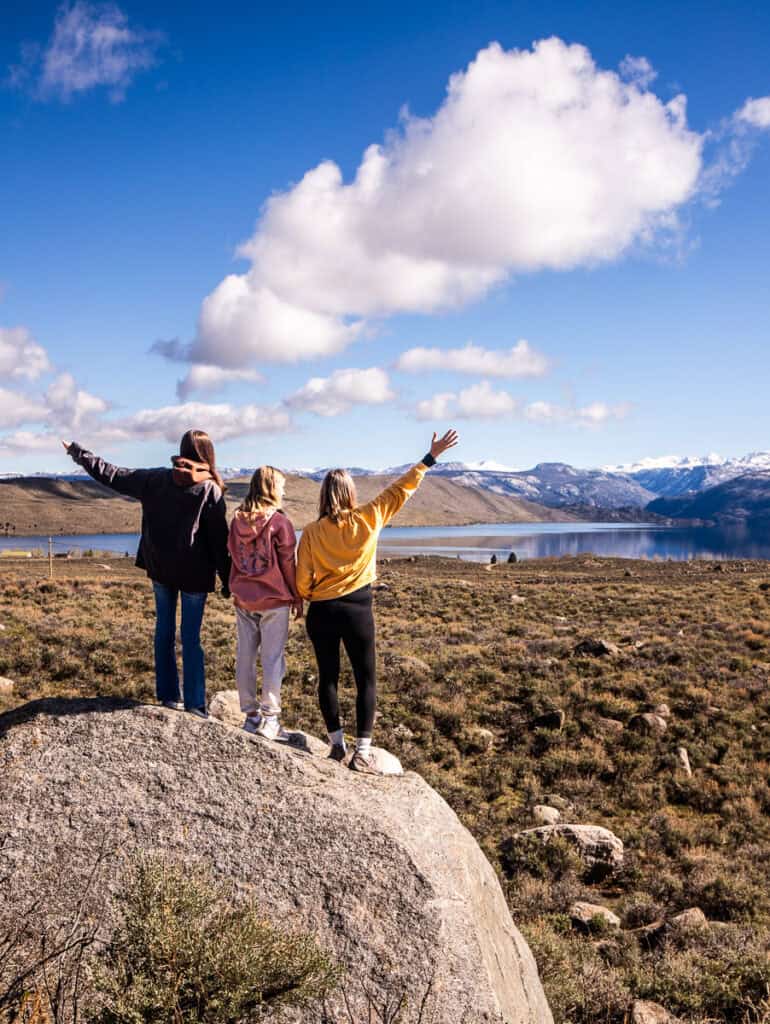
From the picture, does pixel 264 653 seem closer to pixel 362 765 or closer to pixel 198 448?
pixel 362 765

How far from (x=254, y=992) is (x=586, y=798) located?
886cm

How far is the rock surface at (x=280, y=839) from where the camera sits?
3461 millimetres

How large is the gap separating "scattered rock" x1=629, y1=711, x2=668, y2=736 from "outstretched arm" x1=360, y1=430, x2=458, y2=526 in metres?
9.96

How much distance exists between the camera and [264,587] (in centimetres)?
492

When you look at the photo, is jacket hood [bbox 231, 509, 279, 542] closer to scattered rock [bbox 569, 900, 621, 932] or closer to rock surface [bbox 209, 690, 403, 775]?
rock surface [bbox 209, 690, 403, 775]

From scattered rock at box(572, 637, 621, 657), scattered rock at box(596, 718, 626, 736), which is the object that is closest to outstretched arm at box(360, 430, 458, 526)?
scattered rock at box(596, 718, 626, 736)

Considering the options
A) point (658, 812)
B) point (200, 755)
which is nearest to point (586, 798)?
point (658, 812)

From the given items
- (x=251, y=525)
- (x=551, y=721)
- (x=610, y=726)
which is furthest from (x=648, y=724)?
(x=251, y=525)

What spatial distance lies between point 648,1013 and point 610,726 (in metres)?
8.35

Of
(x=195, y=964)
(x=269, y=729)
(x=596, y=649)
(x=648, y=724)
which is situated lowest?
(x=648, y=724)

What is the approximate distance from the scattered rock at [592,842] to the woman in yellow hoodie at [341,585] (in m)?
5.17

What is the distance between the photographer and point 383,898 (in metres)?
3.58

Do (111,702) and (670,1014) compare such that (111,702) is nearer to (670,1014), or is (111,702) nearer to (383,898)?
(383,898)

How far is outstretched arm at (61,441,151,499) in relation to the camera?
518 centimetres
